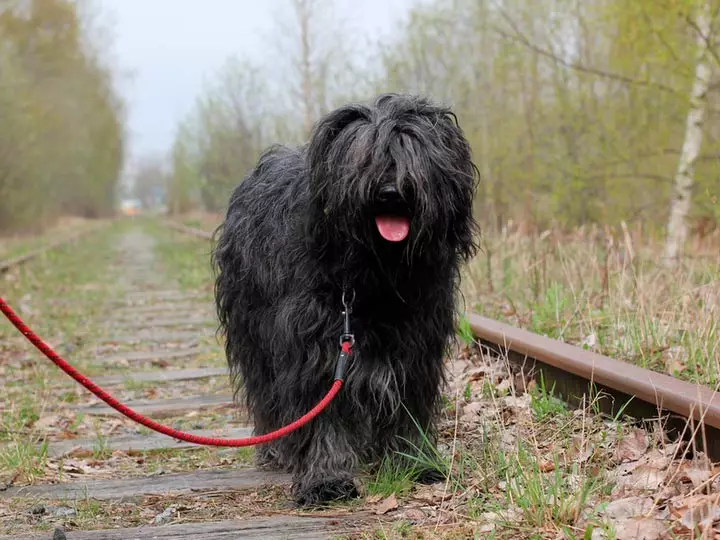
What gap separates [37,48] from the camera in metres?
36.7

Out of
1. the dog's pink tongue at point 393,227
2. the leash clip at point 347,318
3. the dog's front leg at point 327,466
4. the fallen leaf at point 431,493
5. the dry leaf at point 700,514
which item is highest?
the dog's pink tongue at point 393,227

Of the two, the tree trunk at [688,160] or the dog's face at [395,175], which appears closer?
the dog's face at [395,175]

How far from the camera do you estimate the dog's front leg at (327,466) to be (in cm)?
362

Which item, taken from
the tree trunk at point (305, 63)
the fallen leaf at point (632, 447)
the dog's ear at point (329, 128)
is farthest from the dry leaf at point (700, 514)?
the tree trunk at point (305, 63)

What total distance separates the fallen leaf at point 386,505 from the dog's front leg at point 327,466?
0.18 metres

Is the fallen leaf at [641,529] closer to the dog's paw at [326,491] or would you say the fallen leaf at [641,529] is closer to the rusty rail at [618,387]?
the rusty rail at [618,387]

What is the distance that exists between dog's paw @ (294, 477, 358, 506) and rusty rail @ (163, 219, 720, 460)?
46.1 inches

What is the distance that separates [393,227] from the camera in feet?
11.0

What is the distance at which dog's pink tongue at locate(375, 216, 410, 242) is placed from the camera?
3307 mm

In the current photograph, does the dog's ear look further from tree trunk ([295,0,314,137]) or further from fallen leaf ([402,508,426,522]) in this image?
tree trunk ([295,0,314,137])

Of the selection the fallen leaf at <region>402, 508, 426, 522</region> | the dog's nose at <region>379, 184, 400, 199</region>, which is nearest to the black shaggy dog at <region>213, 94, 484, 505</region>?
the dog's nose at <region>379, 184, 400, 199</region>

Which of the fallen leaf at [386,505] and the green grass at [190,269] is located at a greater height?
the fallen leaf at [386,505]

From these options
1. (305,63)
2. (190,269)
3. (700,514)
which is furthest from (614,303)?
(305,63)

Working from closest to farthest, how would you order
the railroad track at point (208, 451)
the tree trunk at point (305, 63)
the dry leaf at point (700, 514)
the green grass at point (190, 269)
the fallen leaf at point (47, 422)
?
the dry leaf at point (700, 514)
the railroad track at point (208, 451)
the fallen leaf at point (47, 422)
the green grass at point (190, 269)
the tree trunk at point (305, 63)
